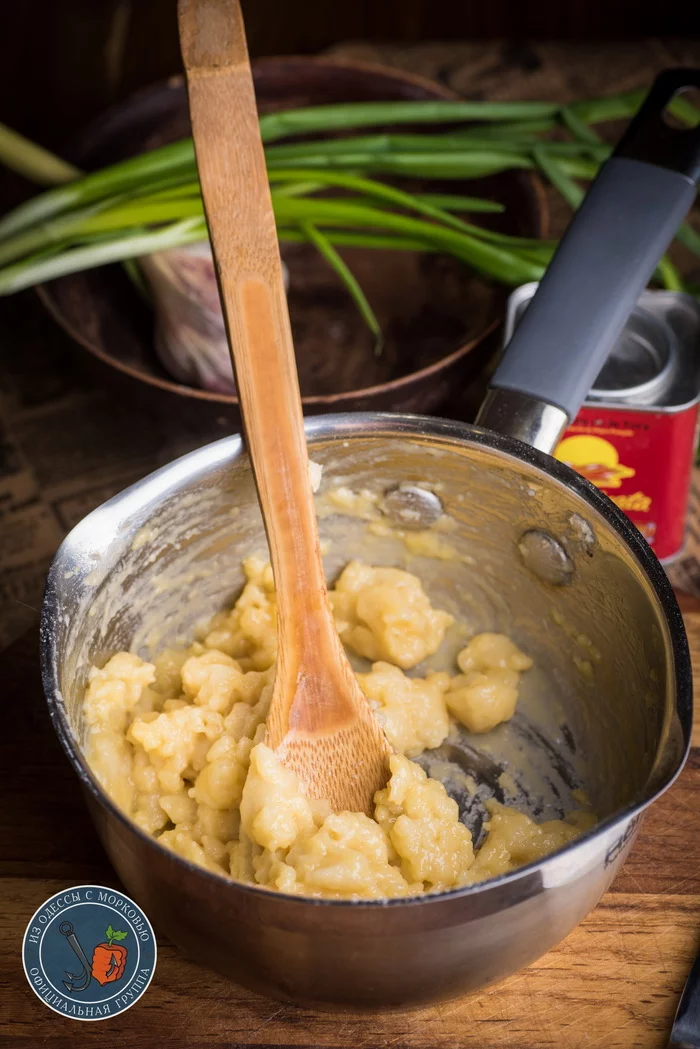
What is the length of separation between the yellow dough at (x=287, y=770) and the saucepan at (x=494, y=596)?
4 centimetres

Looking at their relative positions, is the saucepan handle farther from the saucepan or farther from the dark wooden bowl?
the dark wooden bowl

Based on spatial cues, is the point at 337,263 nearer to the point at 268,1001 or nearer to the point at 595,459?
the point at 595,459

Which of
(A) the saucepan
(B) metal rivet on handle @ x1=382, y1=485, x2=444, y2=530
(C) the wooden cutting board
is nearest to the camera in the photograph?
(A) the saucepan

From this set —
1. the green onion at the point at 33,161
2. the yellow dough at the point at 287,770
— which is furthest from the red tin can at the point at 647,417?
the green onion at the point at 33,161

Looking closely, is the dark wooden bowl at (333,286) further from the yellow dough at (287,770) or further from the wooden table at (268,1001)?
the yellow dough at (287,770)

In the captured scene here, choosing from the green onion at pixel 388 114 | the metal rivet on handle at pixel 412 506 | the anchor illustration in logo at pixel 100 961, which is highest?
the green onion at pixel 388 114

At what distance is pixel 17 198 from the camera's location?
1.82 metres

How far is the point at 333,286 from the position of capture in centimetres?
163

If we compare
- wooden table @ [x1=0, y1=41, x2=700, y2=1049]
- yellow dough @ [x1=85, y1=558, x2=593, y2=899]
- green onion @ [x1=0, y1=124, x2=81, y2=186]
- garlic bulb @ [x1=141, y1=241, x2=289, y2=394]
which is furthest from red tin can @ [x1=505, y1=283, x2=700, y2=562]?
green onion @ [x1=0, y1=124, x2=81, y2=186]

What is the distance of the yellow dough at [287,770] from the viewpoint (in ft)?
3.17

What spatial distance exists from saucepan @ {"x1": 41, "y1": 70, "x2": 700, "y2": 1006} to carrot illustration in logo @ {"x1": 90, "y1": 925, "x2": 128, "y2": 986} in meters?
0.09

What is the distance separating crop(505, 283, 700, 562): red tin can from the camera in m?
1.25

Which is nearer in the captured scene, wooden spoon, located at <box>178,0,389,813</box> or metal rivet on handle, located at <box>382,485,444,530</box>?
wooden spoon, located at <box>178,0,389,813</box>

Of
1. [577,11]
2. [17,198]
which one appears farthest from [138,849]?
[577,11]
